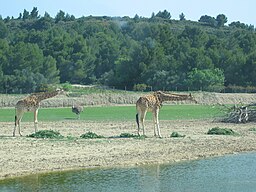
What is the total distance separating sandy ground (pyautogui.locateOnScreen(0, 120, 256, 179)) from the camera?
70.7 feet

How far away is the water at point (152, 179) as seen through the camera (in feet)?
58.1

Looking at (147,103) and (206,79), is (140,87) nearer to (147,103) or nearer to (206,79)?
(206,79)

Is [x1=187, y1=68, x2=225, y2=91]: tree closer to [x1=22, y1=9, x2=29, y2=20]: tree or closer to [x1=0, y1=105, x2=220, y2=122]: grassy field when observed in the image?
[x1=0, y1=105, x2=220, y2=122]: grassy field

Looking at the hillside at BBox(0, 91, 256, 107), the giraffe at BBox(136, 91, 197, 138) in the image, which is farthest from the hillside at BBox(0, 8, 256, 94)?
the giraffe at BBox(136, 91, 197, 138)

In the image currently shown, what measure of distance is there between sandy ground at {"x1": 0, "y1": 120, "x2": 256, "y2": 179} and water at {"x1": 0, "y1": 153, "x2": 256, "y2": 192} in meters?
1.07

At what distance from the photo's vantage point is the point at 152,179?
1912cm

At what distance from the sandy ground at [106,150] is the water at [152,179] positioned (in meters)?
1.07

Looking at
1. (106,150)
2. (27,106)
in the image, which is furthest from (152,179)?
(27,106)

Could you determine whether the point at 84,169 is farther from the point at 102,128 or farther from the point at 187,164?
the point at 102,128

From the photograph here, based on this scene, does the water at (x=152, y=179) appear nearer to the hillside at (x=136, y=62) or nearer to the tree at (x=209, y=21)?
the hillside at (x=136, y=62)

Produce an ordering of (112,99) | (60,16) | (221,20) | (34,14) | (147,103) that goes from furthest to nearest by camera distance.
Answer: (34,14), (221,20), (60,16), (112,99), (147,103)

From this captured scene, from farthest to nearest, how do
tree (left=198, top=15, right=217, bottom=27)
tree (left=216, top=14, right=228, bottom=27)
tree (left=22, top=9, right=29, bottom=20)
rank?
tree (left=22, top=9, right=29, bottom=20) → tree (left=216, top=14, right=228, bottom=27) → tree (left=198, top=15, right=217, bottom=27)

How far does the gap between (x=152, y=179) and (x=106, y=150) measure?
19.1 ft

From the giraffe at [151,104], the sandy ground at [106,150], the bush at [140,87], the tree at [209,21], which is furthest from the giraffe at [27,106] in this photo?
the tree at [209,21]
